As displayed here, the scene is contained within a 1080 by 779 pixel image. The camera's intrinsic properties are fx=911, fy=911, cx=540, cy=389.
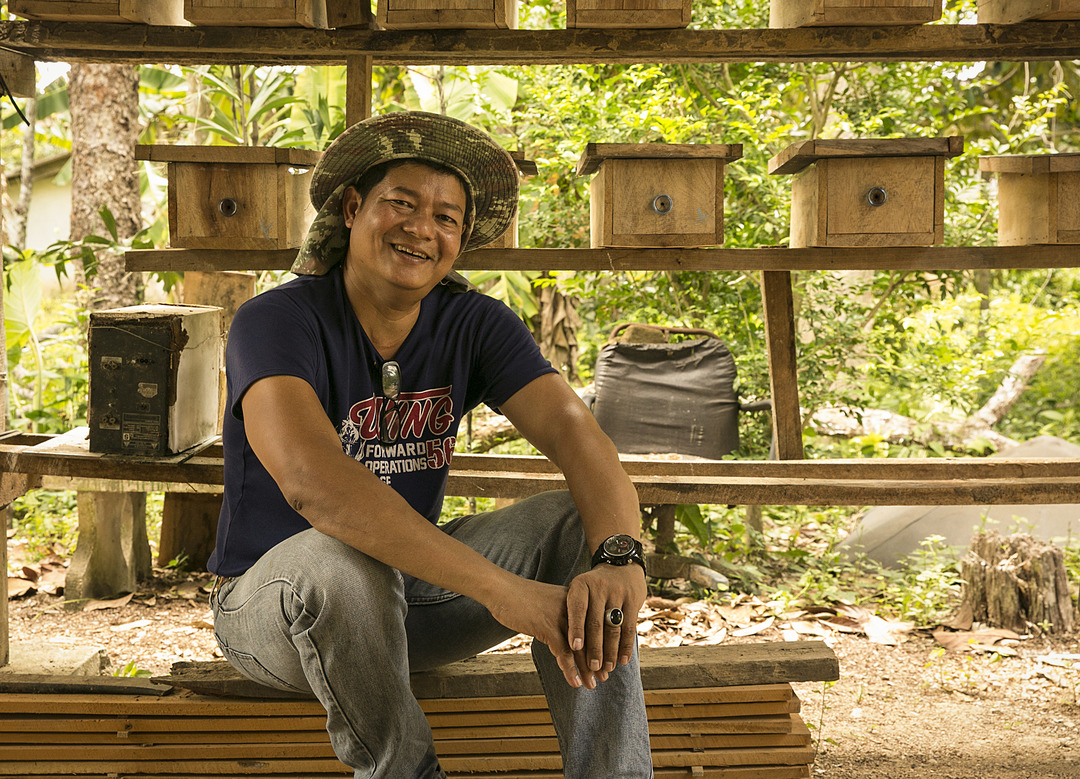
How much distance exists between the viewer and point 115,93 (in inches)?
212

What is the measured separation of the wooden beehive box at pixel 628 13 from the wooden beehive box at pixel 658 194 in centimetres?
34

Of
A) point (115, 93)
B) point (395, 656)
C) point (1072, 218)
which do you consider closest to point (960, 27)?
point (1072, 218)

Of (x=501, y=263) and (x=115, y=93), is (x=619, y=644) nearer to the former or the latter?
(x=501, y=263)

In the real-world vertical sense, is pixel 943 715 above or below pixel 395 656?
below

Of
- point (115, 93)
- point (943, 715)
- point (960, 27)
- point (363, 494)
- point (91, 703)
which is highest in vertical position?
point (115, 93)

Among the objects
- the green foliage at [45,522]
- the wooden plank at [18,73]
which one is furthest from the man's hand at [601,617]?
the green foliage at [45,522]

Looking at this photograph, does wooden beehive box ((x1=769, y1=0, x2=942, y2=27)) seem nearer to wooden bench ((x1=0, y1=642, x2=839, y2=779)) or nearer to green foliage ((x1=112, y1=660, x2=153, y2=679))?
wooden bench ((x1=0, y1=642, x2=839, y2=779))

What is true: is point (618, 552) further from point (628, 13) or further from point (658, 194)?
point (628, 13)

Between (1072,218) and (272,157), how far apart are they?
7.41 ft

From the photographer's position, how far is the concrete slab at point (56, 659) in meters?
2.83

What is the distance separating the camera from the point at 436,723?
2.11 m

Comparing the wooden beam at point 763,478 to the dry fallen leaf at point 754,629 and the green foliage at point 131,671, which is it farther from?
the dry fallen leaf at point 754,629

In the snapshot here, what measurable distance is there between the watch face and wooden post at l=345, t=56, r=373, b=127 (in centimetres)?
149

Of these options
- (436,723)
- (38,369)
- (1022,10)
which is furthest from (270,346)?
(38,369)
